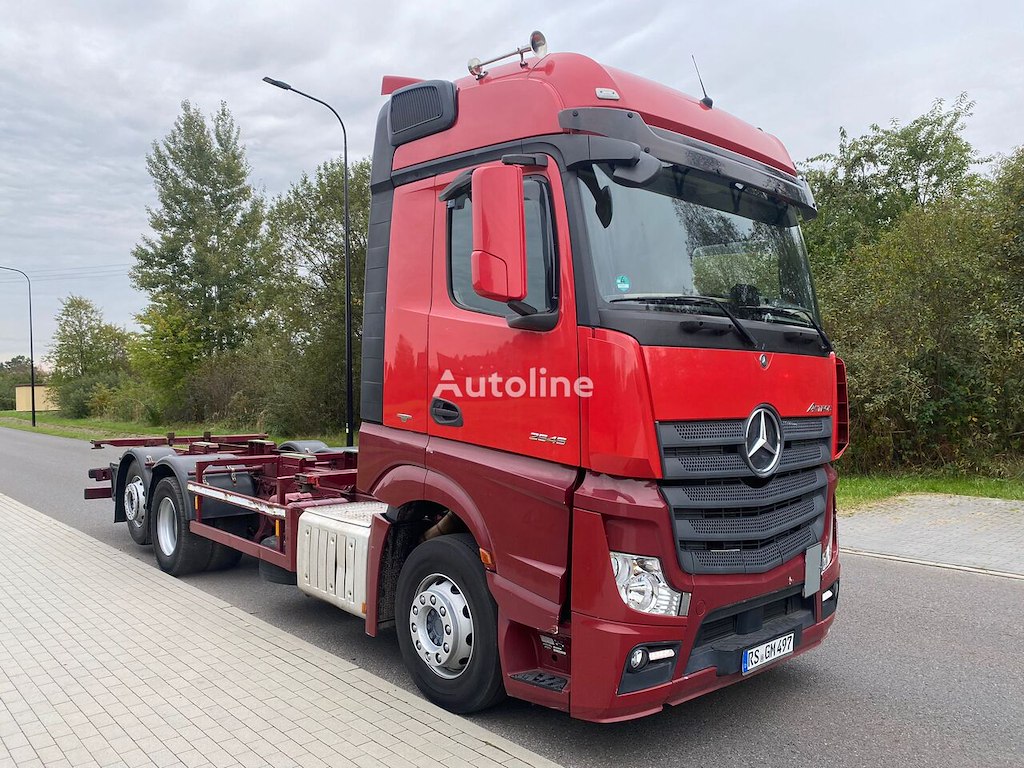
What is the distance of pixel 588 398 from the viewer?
3.39m

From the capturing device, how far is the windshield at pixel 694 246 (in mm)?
3510

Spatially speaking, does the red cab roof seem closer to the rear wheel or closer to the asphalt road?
the asphalt road

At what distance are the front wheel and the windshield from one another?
62.2 inches

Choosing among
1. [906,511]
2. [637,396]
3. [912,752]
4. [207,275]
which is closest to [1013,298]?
[906,511]

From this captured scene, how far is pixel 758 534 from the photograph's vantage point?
3561 millimetres

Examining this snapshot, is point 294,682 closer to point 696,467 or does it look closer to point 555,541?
point 555,541

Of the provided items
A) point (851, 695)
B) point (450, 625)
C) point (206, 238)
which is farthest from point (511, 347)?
point (206, 238)

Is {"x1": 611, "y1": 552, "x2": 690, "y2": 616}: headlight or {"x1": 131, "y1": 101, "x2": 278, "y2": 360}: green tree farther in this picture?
{"x1": 131, "y1": 101, "x2": 278, "y2": 360}: green tree

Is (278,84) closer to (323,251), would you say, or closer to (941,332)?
(323,251)

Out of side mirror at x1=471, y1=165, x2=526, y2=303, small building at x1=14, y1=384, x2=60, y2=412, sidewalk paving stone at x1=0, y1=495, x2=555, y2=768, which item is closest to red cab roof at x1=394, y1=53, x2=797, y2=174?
side mirror at x1=471, y1=165, x2=526, y2=303

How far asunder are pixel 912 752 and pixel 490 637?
6.68 feet

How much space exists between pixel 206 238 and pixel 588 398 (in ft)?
134

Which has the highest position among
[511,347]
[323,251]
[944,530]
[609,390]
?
[323,251]

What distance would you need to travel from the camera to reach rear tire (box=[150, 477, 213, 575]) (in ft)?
22.9
